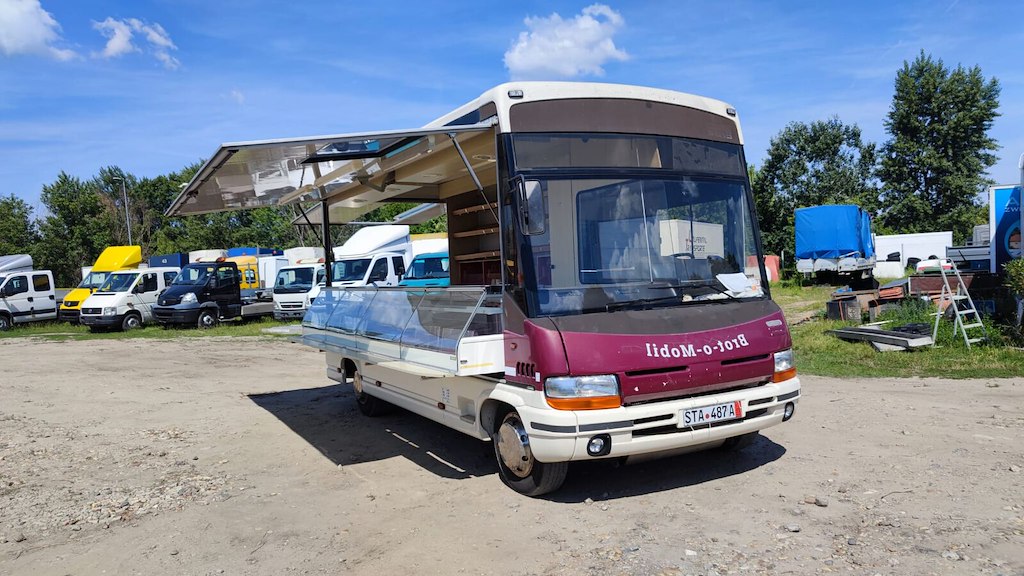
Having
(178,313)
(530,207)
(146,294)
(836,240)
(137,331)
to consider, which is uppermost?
(530,207)

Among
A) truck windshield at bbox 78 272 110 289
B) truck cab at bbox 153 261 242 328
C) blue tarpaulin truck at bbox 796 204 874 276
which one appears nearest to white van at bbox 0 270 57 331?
truck windshield at bbox 78 272 110 289

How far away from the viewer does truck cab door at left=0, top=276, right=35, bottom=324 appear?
22781 millimetres

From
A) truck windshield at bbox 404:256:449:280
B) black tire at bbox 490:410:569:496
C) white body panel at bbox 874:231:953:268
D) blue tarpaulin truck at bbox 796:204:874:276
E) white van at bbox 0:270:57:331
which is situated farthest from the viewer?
white body panel at bbox 874:231:953:268

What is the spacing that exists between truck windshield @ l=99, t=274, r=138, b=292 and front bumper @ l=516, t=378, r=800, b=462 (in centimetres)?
2090

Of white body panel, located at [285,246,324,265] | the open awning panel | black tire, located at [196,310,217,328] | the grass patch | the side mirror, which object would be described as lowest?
the grass patch

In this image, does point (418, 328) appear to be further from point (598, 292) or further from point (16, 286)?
point (16, 286)

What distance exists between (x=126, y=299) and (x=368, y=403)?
1651 centimetres

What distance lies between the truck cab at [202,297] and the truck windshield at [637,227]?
18856 millimetres

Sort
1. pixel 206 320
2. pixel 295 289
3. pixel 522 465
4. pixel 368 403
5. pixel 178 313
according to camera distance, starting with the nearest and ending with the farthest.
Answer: pixel 522 465
pixel 368 403
pixel 178 313
pixel 295 289
pixel 206 320

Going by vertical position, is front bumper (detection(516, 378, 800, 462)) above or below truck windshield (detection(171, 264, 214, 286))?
below

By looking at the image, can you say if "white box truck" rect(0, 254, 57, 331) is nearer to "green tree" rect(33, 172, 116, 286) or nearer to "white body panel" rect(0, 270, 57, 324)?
"white body panel" rect(0, 270, 57, 324)

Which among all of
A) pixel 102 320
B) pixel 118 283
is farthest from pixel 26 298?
pixel 102 320

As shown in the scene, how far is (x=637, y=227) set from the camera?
514 centimetres

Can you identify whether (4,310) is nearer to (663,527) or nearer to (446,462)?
(446,462)
